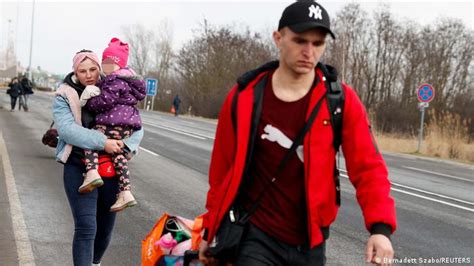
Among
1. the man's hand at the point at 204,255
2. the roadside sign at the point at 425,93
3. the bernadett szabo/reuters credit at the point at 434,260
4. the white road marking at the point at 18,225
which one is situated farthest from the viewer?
the roadside sign at the point at 425,93

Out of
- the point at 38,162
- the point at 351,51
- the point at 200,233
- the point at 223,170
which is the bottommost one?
the point at 38,162

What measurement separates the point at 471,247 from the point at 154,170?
6864mm

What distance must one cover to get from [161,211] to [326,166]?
5744mm

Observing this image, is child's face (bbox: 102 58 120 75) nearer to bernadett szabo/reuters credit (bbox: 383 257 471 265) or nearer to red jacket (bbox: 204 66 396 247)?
red jacket (bbox: 204 66 396 247)

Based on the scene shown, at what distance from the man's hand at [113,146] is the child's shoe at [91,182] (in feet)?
0.63

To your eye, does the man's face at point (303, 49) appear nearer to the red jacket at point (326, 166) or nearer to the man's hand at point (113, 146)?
the red jacket at point (326, 166)

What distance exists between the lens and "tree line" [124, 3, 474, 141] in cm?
4454

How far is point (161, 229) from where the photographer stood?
11.3 ft

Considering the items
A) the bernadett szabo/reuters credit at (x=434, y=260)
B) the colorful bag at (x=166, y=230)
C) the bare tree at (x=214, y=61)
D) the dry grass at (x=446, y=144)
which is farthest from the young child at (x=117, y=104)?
the bare tree at (x=214, y=61)

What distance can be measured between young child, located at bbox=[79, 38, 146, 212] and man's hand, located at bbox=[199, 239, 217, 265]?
4.93 feet

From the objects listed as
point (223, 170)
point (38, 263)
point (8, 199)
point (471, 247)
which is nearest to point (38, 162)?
point (8, 199)

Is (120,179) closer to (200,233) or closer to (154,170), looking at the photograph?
(200,233)

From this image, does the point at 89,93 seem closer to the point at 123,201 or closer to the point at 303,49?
the point at 123,201

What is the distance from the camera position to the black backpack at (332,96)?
2.64 m
